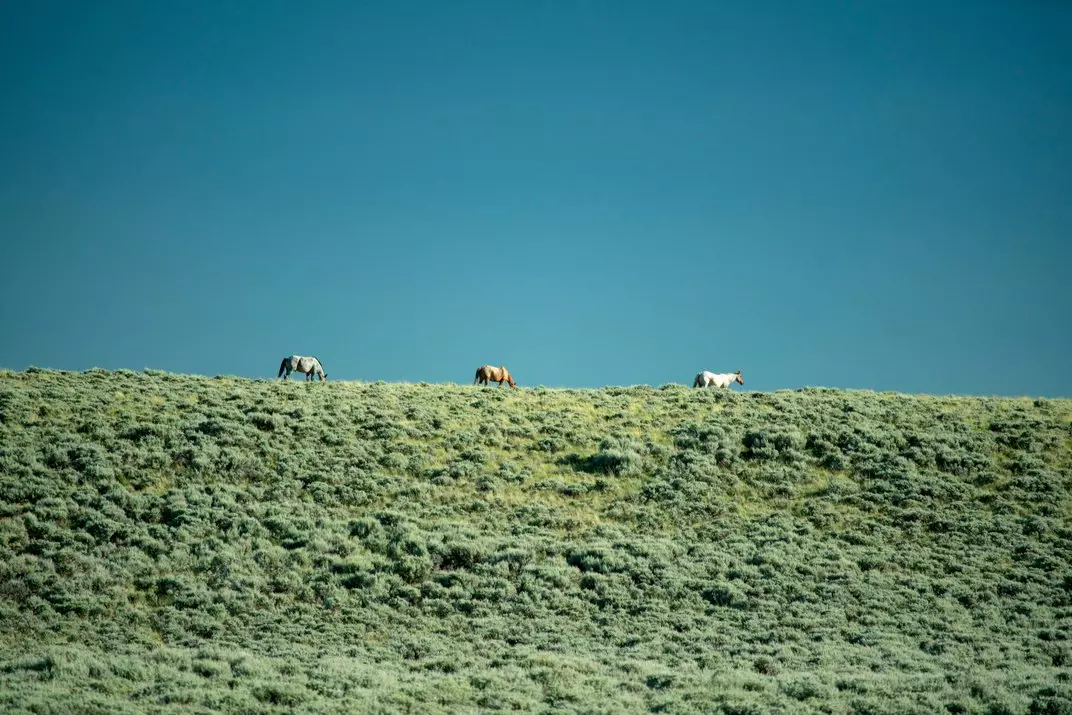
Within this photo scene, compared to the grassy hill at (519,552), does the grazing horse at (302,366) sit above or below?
above

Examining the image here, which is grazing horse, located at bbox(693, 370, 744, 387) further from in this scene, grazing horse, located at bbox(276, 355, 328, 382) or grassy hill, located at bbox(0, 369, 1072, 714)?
grazing horse, located at bbox(276, 355, 328, 382)

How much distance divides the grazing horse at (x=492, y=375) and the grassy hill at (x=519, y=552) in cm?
524

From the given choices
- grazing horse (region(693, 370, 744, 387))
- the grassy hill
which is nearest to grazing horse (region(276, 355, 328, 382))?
the grassy hill

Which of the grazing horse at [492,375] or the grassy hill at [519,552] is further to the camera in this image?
the grazing horse at [492,375]

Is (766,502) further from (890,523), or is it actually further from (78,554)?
(78,554)

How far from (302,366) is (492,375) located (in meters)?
8.99

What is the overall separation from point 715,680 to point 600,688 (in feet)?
7.04

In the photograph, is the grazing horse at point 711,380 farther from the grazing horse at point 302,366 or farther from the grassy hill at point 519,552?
the grazing horse at point 302,366

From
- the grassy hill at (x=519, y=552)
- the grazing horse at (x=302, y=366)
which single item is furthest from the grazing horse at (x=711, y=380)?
the grazing horse at (x=302, y=366)

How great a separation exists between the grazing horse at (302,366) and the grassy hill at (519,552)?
220 inches

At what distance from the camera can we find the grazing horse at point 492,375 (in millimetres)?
41312

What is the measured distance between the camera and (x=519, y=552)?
75.5 ft

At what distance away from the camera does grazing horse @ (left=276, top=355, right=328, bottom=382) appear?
136 ft

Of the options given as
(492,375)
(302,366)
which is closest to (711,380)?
(492,375)
